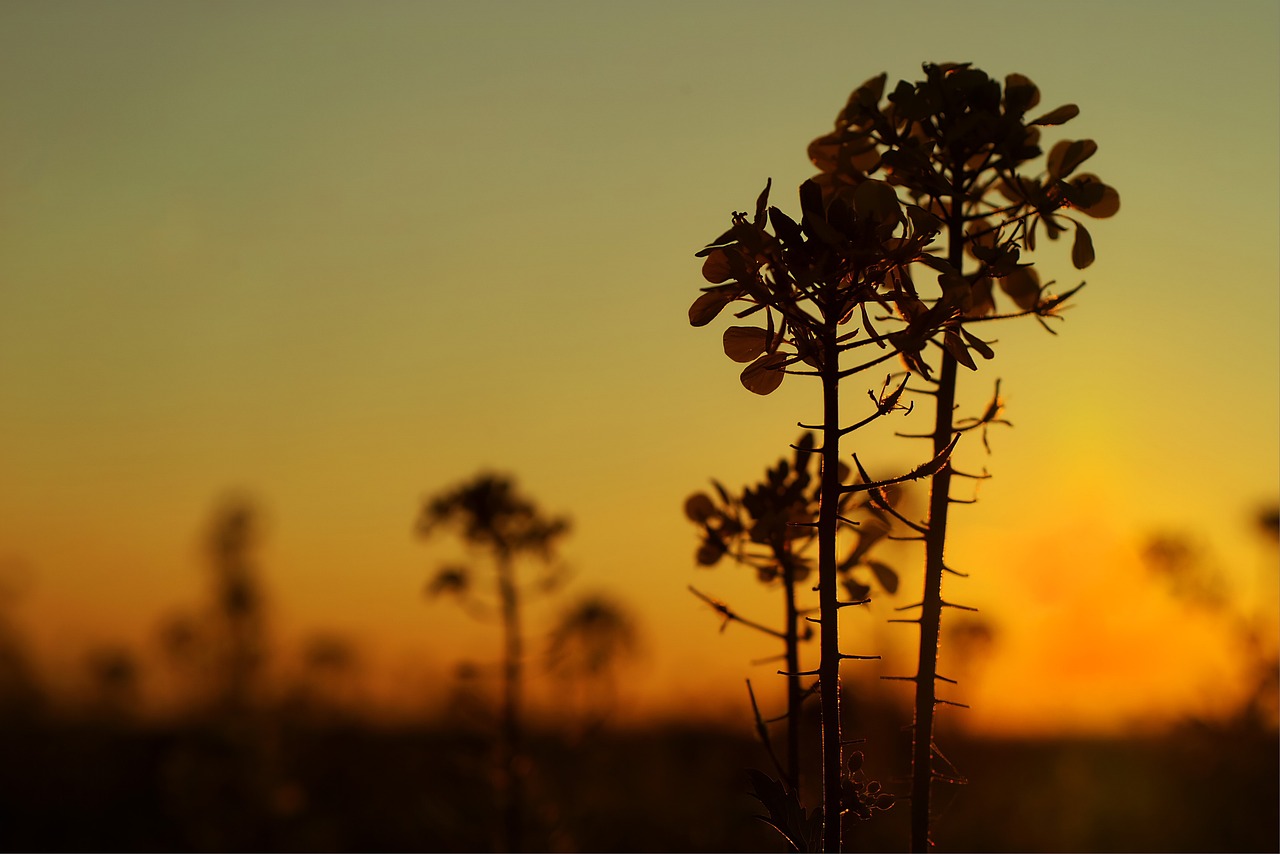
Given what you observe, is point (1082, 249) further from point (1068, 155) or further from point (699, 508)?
Answer: point (699, 508)

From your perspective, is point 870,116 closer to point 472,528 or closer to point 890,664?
point 472,528

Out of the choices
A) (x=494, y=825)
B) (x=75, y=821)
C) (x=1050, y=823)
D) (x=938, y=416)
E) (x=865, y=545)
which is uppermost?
(x=938, y=416)

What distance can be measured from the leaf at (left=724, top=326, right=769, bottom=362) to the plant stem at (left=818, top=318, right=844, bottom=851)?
0.80ft

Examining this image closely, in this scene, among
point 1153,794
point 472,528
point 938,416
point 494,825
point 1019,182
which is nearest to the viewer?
point 938,416

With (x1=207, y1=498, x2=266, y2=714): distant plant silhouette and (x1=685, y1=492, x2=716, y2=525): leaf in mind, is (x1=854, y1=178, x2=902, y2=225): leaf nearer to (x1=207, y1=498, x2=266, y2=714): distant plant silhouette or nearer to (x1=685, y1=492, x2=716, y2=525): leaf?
(x1=685, y1=492, x2=716, y2=525): leaf

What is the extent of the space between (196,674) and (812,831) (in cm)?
1961

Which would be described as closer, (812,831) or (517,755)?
(812,831)

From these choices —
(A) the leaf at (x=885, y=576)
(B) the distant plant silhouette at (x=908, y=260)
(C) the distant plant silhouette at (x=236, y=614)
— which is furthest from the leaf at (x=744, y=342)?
(C) the distant plant silhouette at (x=236, y=614)

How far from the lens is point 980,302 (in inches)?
115

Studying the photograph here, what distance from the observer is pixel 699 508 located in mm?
3070

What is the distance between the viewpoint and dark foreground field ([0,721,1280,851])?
25.0 feet

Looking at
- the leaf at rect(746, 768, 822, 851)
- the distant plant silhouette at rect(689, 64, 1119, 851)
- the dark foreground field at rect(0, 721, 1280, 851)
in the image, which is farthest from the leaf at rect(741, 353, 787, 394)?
the dark foreground field at rect(0, 721, 1280, 851)

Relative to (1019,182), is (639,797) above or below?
below

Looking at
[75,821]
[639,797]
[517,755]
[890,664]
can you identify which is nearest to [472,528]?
[517,755]
